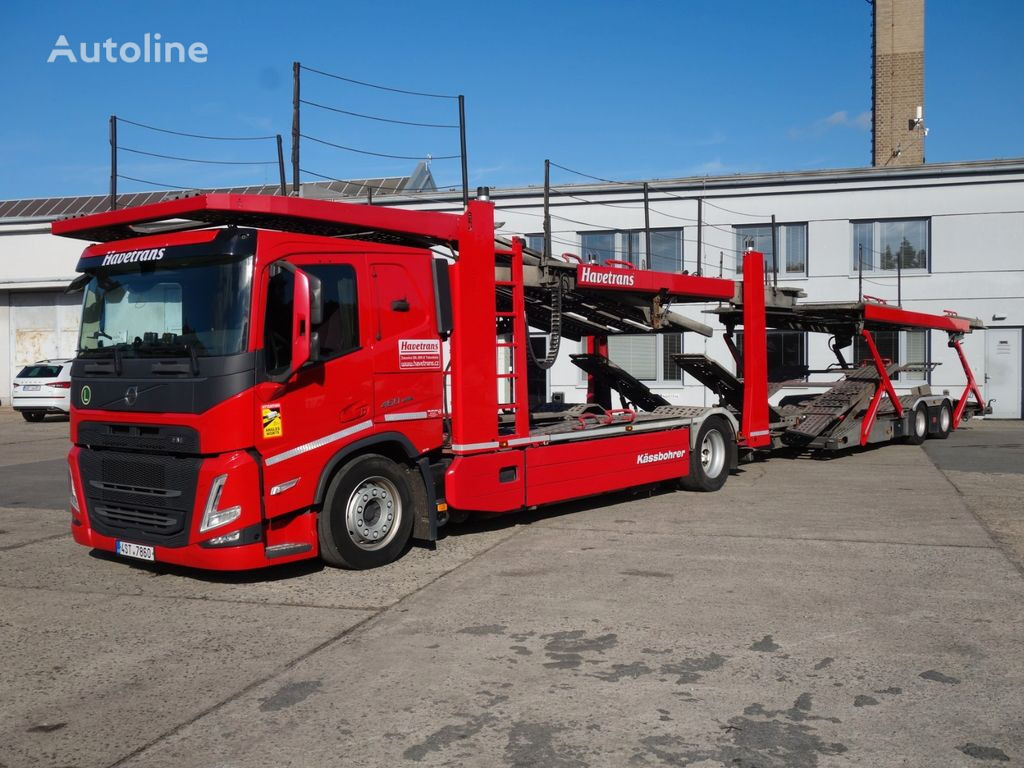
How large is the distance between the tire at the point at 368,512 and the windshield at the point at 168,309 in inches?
57.1

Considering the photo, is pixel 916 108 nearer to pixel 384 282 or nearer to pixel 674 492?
pixel 674 492

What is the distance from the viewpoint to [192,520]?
6.89 meters

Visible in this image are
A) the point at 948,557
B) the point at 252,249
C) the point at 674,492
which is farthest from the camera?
the point at 674,492

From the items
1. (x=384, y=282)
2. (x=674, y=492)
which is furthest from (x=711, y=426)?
(x=384, y=282)

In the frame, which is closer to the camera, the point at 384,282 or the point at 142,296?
Answer: the point at 142,296

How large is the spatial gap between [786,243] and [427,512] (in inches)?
790

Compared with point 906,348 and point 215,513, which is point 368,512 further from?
point 906,348

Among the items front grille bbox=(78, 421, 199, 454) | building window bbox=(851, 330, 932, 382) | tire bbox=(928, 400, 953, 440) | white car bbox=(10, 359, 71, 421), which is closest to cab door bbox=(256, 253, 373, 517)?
front grille bbox=(78, 421, 199, 454)

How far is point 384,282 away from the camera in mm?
7977

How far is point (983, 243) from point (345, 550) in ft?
73.1

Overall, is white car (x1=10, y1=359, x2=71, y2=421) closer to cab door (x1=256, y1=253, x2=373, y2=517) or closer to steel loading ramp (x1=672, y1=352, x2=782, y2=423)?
steel loading ramp (x1=672, y1=352, x2=782, y2=423)

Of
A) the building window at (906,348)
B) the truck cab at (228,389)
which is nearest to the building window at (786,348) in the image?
the building window at (906,348)

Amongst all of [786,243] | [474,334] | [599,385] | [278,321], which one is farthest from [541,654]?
[786,243]

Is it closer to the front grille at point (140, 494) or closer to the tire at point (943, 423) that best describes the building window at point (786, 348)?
the tire at point (943, 423)
